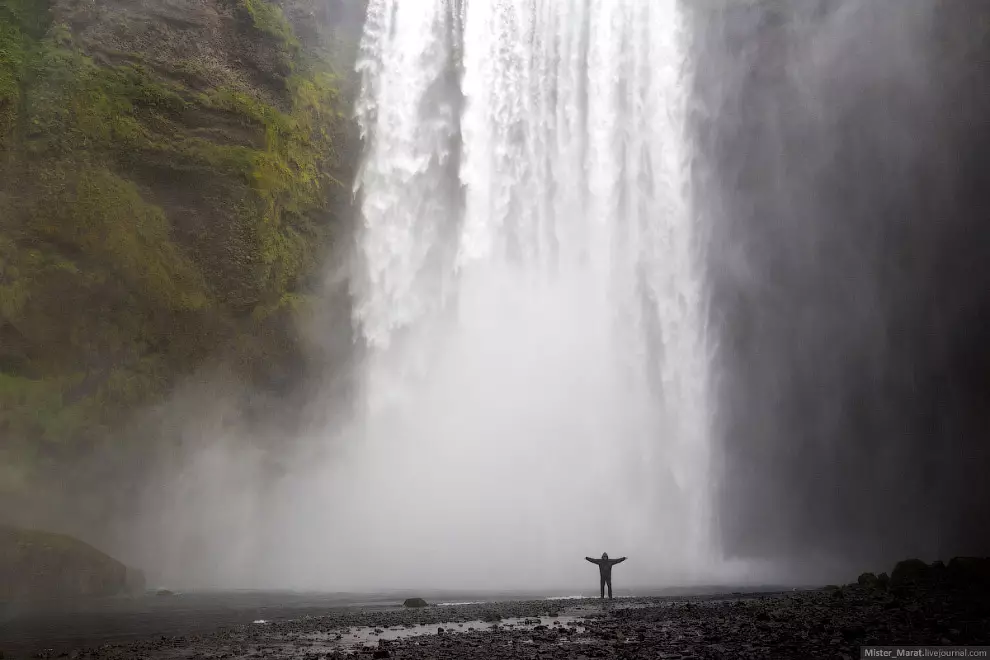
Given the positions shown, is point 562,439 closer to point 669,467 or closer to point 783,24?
point 669,467

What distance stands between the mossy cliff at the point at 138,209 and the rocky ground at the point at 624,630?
46.8 feet

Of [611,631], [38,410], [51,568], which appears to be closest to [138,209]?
[38,410]

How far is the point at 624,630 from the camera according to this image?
413 inches

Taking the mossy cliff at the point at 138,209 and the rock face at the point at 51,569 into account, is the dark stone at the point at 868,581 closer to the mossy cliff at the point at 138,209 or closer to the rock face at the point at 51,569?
the rock face at the point at 51,569

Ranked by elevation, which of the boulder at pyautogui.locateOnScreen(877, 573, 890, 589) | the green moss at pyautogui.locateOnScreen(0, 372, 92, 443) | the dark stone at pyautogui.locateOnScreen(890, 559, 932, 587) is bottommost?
the boulder at pyautogui.locateOnScreen(877, 573, 890, 589)

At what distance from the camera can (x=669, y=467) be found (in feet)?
88.9

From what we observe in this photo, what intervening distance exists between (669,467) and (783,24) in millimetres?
17381

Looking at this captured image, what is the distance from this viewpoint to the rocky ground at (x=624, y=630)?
29.0 ft

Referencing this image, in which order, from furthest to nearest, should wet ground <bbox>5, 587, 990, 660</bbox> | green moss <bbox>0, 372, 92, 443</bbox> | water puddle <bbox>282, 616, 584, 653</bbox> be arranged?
green moss <bbox>0, 372, 92, 443</bbox>
water puddle <bbox>282, 616, 584, 653</bbox>
wet ground <bbox>5, 587, 990, 660</bbox>

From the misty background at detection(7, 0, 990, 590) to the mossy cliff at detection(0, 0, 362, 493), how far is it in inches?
59.8

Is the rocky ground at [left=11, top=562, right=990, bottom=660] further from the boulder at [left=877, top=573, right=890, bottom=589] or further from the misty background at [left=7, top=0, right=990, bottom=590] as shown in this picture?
the misty background at [left=7, top=0, right=990, bottom=590]

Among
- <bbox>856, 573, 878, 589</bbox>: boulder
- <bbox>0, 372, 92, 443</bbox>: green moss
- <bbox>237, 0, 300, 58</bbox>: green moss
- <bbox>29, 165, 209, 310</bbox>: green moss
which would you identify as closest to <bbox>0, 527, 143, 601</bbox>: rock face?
<bbox>0, 372, 92, 443</bbox>: green moss

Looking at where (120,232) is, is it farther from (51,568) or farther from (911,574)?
(911,574)

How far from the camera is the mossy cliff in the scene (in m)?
23.4
